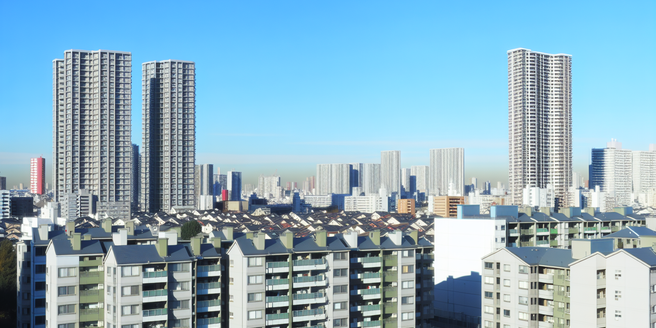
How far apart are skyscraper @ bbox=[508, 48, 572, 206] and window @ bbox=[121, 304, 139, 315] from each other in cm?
10900

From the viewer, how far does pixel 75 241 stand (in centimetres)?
3164

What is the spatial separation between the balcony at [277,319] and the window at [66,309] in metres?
8.74

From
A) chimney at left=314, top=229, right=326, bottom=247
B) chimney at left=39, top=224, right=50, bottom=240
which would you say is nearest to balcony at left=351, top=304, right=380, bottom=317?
chimney at left=314, top=229, right=326, bottom=247

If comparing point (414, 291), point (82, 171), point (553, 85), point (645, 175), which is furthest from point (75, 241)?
point (645, 175)

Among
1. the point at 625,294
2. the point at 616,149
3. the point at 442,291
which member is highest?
the point at 616,149

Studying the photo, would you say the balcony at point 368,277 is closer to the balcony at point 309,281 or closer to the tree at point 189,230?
the balcony at point 309,281

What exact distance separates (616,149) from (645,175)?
51.9 ft

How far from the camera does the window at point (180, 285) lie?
29.7 metres

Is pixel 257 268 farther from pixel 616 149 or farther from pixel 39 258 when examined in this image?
pixel 616 149

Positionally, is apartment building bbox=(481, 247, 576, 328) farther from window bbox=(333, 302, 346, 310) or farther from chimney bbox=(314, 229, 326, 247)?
chimney bbox=(314, 229, 326, 247)

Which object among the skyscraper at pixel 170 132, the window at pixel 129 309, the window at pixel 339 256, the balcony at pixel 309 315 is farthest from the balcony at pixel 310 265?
the skyscraper at pixel 170 132

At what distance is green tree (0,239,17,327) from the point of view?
41.0 metres

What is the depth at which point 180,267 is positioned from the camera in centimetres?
2984

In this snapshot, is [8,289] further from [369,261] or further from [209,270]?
[369,261]
